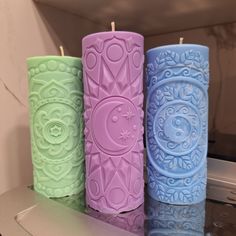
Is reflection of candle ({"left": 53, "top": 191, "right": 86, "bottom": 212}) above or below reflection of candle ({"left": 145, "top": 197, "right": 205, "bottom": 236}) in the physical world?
above

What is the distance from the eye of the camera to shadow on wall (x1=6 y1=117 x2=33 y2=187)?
22.4 inches


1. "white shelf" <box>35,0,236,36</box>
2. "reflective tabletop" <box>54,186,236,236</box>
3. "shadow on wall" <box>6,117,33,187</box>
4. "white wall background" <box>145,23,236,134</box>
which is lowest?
"reflective tabletop" <box>54,186,236,236</box>

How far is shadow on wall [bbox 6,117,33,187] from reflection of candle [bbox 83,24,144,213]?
0.70 ft

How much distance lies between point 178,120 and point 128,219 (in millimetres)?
144

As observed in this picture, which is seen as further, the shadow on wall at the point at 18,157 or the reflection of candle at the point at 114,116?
the shadow on wall at the point at 18,157

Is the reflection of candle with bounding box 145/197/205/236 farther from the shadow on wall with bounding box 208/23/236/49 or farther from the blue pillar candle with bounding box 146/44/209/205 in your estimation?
the shadow on wall with bounding box 208/23/236/49

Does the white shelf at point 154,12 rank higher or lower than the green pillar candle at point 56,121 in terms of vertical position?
higher

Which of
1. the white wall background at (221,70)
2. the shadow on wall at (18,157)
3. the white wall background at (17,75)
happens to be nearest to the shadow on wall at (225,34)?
the white wall background at (221,70)

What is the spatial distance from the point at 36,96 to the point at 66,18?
300mm

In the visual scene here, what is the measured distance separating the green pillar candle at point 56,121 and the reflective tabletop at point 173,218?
1.4 inches

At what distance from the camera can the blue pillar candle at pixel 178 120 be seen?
41cm

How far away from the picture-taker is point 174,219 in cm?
39

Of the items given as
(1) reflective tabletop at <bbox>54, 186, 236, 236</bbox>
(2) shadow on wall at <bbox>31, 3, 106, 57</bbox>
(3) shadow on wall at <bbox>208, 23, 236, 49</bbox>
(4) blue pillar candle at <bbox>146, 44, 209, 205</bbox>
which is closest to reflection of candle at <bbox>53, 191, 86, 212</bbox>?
(1) reflective tabletop at <bbox>54, 186, 236, 236</bbox>

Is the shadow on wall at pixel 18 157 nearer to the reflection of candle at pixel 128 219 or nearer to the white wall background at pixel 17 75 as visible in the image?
the white wall background at pixel 17 75
